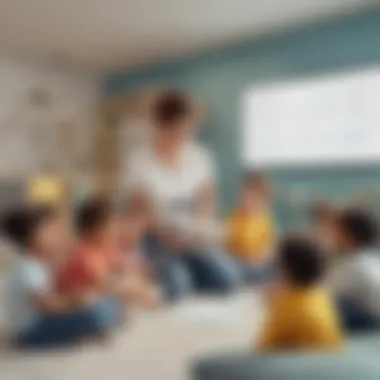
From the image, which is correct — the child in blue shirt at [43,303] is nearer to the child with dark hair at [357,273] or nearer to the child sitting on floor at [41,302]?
the child sitting on floor at [41,302]

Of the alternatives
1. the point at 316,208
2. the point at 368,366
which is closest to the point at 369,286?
the point at 316,208

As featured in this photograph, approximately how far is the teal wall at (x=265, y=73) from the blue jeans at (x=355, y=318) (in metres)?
0.15

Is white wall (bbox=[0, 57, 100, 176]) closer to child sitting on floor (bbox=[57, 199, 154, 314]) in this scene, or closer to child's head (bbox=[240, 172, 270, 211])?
child sitting on floor (bbox=[57, 199, 154, 314])

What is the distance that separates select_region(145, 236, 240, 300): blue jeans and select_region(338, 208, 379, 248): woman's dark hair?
17cm

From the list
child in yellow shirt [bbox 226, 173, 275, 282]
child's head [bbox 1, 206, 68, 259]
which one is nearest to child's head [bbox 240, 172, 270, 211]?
child in yellow shirt [bbox 226, 173, 275, 282]

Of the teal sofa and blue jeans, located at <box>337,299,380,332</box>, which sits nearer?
the teal sofa

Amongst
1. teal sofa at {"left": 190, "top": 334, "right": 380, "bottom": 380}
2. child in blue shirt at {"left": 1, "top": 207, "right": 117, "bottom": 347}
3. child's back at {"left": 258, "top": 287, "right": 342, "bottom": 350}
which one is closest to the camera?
teal sofa at {"left": 190, "top": 334, "right": 380, "bottom": 380}

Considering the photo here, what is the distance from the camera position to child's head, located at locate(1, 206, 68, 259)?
0.98m

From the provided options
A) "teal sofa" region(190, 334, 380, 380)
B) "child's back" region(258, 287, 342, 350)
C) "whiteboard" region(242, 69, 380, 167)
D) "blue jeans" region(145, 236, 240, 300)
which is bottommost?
"teal sofa" region(190, 334, 380, 380)

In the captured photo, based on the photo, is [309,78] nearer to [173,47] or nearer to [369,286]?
[173,47]

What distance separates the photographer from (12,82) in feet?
3.13

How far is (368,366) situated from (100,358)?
337 mm

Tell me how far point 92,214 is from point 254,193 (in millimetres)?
206

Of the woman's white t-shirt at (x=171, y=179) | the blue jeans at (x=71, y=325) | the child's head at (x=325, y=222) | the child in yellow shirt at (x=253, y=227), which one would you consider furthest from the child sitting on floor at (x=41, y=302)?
the child's head at (x=325, y=222)
